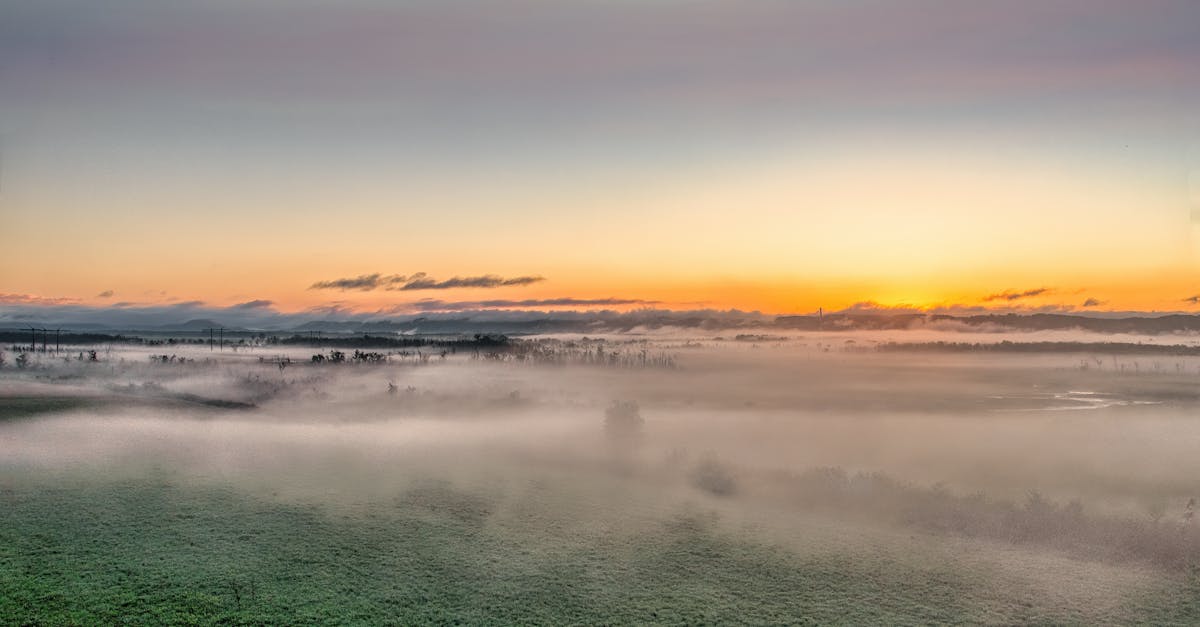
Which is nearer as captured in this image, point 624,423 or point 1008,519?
point 1008,519

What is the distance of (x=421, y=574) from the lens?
376 inches

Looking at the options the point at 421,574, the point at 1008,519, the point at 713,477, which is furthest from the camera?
the point at 713,477

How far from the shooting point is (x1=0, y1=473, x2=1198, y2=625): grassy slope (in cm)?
853

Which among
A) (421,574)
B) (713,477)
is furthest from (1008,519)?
(421,574)

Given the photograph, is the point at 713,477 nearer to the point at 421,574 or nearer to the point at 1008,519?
the point at 1008,519

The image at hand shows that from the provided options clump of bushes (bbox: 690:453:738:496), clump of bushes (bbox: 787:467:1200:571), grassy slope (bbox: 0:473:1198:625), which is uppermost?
grassy slope (bbox: 0:473:1198:625)

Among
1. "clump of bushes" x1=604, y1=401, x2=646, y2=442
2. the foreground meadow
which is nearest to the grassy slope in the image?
the foreground meadow

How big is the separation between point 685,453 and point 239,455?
10.4 m

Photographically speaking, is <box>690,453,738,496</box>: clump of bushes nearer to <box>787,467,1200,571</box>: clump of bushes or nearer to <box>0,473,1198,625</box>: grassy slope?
<box>787,467,1200,571</box>: clump of bushes

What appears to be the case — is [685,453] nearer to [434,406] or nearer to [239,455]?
[239,455]

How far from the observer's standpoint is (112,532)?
1072 centimetres

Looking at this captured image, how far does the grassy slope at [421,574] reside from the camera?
8531mm

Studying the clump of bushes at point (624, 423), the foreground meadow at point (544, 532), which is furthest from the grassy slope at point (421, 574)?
the clump of bushes at point (624, 423)

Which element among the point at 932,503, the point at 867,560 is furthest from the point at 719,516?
the point at 932,503
